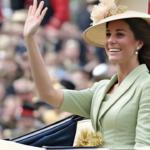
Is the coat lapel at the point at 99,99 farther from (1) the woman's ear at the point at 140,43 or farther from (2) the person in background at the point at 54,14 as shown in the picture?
(2) the person in background at the point at 54,14

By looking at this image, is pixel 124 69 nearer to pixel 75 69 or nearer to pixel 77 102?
pixel 77 102

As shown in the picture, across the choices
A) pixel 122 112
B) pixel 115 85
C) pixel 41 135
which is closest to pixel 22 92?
pixel 41 135

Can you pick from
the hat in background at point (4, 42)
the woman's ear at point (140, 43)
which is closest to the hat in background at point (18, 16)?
the hat in background at point (4, 42)

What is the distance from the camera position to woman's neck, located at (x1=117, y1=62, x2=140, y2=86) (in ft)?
5.54

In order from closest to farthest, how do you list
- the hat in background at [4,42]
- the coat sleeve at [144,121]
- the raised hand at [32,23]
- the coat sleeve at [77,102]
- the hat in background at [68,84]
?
the coat sleeve at [144,121]
the raised hand at [32,23]
the coat sleeve at [77,102]
the hat in background at [68,84]
the hat in background at [4,42]

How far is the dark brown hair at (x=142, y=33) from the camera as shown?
164 cm

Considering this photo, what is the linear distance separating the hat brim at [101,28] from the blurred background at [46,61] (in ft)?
3.76

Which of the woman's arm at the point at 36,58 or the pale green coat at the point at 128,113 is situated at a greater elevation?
the woman's arm at the point at 36,58

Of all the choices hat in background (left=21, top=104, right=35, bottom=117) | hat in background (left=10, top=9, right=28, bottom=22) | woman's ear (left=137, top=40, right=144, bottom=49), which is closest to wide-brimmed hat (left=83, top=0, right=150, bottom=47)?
woman's ear (left=137, top=40, right=144, bottom=49)

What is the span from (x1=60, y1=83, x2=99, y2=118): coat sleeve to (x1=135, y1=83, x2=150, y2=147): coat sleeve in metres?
0.41

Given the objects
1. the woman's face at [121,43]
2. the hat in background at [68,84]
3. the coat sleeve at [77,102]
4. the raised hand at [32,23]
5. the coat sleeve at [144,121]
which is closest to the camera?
Answer: the coat sleeve at [144,121]

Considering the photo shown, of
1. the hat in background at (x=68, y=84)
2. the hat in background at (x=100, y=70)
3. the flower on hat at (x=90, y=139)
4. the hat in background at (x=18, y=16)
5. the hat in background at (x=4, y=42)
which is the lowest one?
the hat in background at (x=68, y=84)

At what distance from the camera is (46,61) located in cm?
323

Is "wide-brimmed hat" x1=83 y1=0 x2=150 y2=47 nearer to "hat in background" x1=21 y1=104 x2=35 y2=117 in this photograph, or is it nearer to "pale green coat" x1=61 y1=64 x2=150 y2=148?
"pale green coat" x1=61 y1=64 x2=150 y2=148
